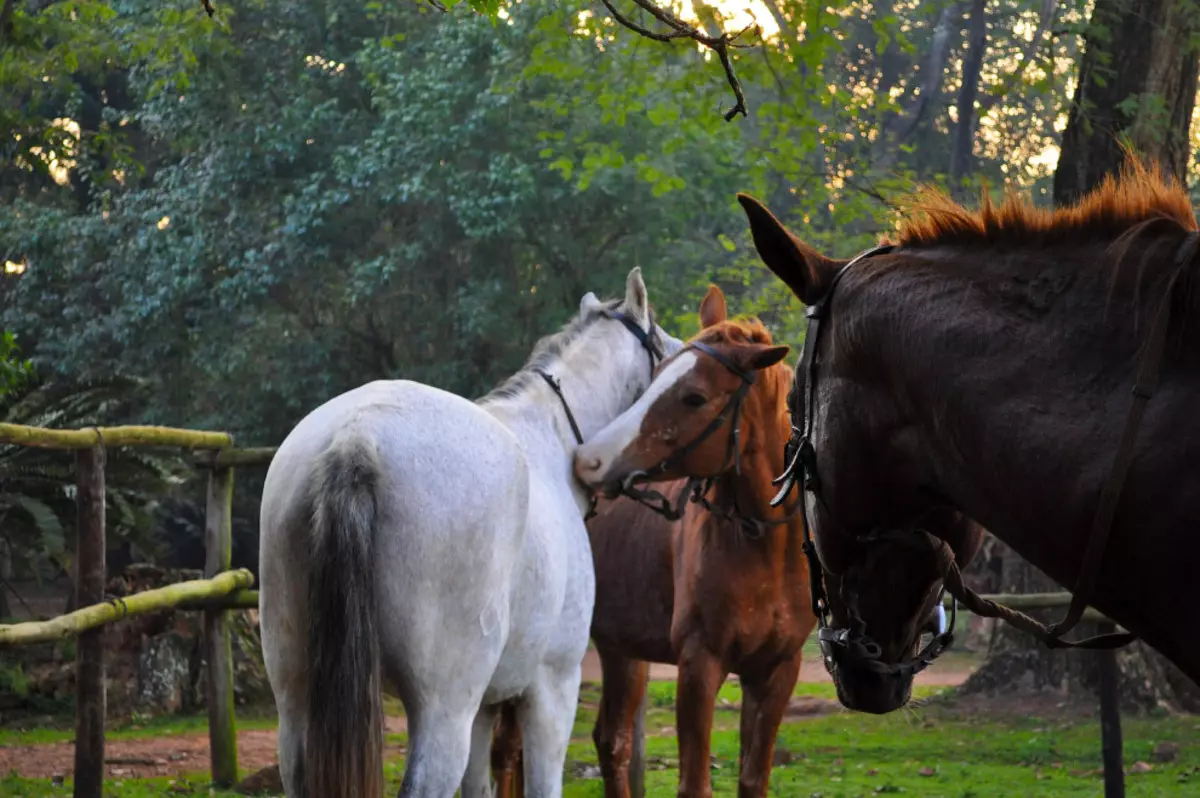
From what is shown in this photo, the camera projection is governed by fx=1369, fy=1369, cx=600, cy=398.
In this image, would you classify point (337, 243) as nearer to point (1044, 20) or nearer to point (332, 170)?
point (332, 170)

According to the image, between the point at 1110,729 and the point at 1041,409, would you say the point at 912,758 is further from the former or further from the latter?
the point at 1041,409

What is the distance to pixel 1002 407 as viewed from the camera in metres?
1.81

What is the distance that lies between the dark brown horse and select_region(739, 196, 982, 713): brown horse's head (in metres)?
2.66

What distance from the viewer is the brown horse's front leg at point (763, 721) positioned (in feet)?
16.9

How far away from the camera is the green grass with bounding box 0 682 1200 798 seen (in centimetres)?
729

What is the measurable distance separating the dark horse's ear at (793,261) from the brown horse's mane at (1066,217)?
0.48ft

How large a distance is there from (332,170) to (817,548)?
590 inches

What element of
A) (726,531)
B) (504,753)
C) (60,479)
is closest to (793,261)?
(726,531)

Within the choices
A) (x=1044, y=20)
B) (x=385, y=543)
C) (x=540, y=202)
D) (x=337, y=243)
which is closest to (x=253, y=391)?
(x=337, y=243)

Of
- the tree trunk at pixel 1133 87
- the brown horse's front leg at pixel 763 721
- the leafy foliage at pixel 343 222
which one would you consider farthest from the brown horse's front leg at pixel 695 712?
the leafy foliage at pixel 343 222

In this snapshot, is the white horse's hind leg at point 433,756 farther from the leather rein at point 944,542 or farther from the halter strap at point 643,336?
the halter strap at point 643,336

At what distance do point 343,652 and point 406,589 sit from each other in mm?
269

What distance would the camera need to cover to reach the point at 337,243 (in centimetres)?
1659

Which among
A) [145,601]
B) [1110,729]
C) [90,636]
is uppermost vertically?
[145,601]
